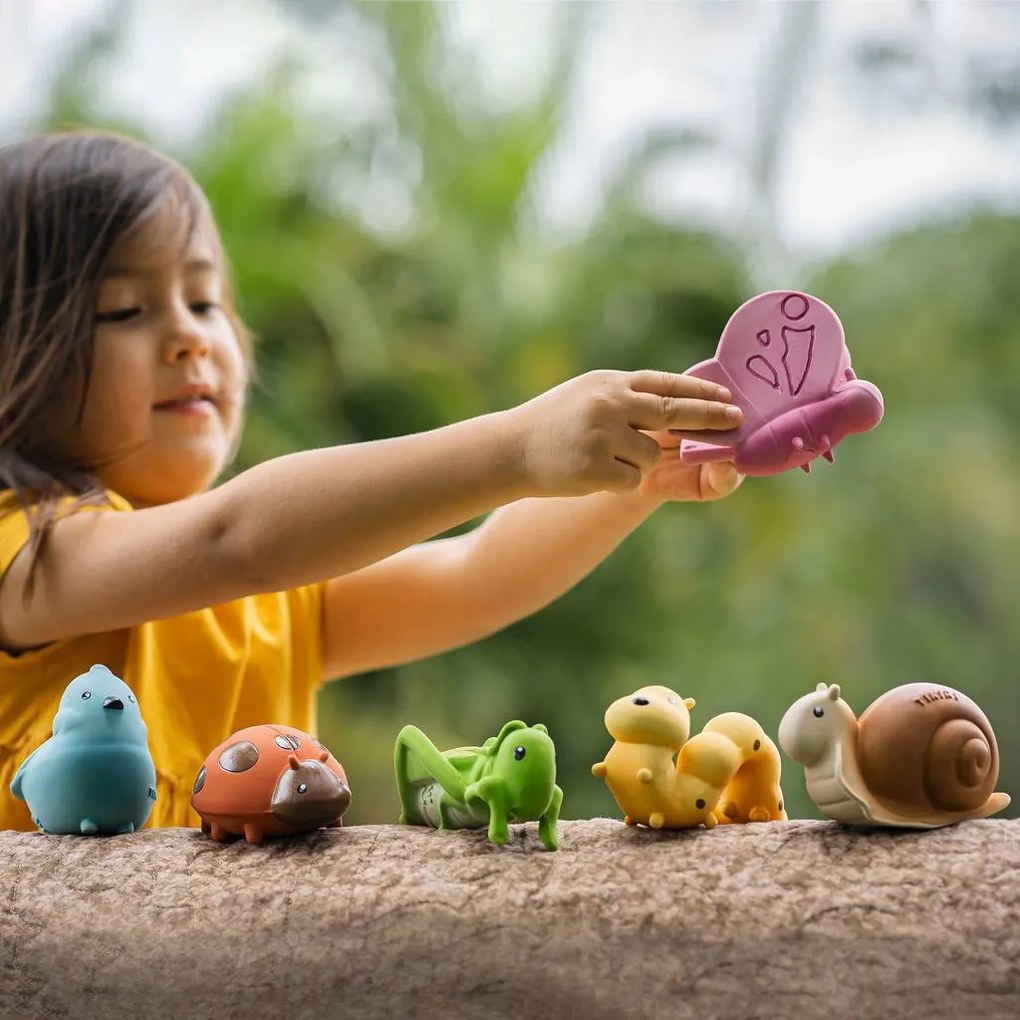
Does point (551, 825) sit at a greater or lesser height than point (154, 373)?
lesser

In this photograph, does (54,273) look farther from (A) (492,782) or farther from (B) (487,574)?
(A) (492,782)

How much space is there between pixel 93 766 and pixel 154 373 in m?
0.36

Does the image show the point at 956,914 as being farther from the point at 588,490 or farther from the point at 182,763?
the point at 182,763

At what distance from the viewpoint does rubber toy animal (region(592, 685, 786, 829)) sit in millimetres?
716

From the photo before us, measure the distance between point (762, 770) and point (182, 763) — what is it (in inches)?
17.8

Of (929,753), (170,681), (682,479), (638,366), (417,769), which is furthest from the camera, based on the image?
(638,366)

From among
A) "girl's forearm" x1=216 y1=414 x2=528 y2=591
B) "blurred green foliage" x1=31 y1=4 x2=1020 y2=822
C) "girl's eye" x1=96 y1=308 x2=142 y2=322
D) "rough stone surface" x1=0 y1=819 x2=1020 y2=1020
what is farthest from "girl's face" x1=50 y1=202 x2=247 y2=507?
"blurred green foliage" x1=31 y1=4 x2=1020 y2=822

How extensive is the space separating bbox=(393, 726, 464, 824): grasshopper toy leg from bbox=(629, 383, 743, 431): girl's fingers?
225mm

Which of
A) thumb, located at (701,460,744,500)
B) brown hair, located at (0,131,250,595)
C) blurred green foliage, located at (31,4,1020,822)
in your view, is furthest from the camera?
blurred green foliage, located at (31,4,1020,822)

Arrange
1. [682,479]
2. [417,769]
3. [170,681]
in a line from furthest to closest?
1. [170,681]
2. [682,479]
3. [417,769]

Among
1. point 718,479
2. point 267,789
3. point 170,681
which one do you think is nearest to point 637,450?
point 718,479

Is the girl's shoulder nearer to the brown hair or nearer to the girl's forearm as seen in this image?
the brown hair

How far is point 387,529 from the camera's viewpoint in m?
0.78

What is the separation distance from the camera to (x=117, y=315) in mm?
1040
